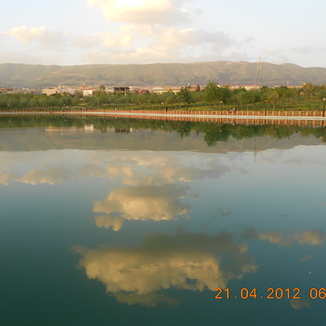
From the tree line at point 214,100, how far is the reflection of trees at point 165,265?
165ft

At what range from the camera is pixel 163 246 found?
7723mm

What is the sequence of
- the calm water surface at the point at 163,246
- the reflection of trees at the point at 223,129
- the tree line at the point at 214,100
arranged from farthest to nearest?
the tree line at the point at 214,100 → the reflection of trees at the point at 223,129 → the calm water surface at the point at 163,246

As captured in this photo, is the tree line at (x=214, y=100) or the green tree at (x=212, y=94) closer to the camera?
the tree line at (x=214, y=100)

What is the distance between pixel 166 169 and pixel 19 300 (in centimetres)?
1060

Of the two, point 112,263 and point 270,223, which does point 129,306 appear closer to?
point 112,263

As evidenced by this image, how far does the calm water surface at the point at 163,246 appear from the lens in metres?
5.62

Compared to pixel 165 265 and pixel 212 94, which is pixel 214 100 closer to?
pixel 212 94

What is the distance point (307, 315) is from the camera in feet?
17.7
